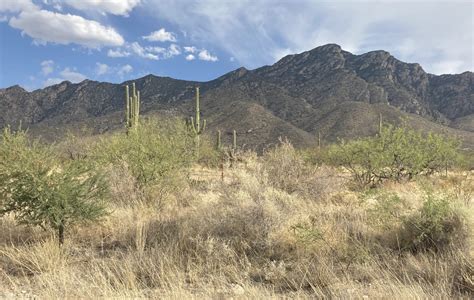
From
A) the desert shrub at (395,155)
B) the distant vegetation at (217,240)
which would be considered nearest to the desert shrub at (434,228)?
the distant vegetation at (217,240)

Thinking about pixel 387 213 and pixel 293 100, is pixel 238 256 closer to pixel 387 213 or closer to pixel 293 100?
pixel 387 213

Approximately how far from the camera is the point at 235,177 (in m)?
11.4

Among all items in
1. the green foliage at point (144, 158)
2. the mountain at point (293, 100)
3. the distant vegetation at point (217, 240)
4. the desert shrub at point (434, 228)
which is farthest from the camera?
the mountain at point (293, 100)

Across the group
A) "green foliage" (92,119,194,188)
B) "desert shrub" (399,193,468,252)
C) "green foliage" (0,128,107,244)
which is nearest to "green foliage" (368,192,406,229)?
"desert shrub" (399,193,468,252)

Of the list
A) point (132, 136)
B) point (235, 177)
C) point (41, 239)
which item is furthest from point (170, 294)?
point (132, 136)

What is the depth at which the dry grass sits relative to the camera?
18.5 feet

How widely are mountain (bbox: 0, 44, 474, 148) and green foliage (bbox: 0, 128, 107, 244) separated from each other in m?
53.2

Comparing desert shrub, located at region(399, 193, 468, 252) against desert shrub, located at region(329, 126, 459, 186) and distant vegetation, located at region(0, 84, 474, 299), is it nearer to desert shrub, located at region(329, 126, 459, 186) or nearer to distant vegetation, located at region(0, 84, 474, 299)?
distant vegetation, located at region(0, 84, 474, 299)

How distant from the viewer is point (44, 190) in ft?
25.4

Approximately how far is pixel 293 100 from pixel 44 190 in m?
86.5

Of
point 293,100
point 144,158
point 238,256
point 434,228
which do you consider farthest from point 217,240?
point 293,100

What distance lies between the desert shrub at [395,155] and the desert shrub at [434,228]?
9348 millimetres

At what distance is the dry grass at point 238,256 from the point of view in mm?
5652

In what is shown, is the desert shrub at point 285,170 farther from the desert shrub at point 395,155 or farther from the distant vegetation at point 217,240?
the desert shrub at point 395,155
